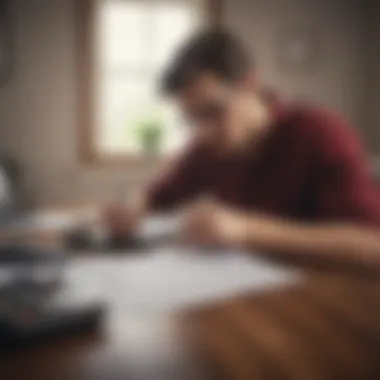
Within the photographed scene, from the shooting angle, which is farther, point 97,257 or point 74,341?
point 97,257

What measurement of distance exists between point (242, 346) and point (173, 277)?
0.13 metres

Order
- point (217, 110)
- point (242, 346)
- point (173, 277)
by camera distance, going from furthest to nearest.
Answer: point (217, 110), point (173, 277), point (242, 346)

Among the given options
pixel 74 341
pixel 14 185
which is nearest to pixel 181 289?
pixel 74 341

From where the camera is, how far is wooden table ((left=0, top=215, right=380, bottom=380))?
28cm

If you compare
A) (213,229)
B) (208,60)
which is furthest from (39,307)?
(208,60)

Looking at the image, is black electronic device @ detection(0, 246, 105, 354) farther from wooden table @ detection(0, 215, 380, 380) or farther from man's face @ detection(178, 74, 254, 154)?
man's face @ detection(178, 74, 254, 154)

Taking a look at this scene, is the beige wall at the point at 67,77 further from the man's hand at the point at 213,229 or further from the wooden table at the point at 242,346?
the wooden table at the point at 242,346

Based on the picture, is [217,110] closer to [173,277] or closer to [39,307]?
[173,277]

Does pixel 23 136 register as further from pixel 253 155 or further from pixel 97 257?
pixel 253 155

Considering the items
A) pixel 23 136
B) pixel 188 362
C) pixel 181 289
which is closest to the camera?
pixel 188 362

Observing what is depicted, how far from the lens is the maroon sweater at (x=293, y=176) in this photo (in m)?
0.63

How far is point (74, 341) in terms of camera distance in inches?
12.3

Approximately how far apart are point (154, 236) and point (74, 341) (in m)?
0.26

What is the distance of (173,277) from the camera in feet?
1.40
